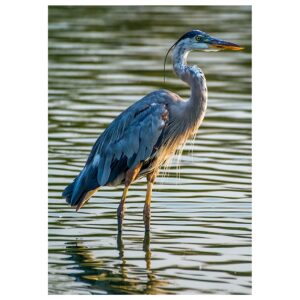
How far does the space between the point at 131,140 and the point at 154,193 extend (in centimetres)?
121

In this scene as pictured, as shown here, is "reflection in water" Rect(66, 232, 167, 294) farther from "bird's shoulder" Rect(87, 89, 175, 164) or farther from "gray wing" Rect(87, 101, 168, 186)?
"bird's shoulder" Rect(87, 89, 175, 164)

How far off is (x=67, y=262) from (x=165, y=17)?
14.3m

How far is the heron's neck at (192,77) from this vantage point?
9.35m

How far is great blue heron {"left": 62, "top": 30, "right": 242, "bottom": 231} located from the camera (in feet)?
30.6

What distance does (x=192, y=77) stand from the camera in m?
9.36

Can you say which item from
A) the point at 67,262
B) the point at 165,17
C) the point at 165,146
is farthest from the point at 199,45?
the point at 165,17

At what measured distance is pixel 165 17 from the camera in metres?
22.3

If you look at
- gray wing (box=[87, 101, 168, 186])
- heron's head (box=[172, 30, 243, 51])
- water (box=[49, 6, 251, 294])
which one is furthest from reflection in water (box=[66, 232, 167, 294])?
heron's head (box=[172, 30, 243, 51])

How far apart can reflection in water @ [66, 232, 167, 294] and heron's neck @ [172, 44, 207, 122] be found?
1397mm

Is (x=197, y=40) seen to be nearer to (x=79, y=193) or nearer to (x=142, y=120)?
(x=142, y=120)

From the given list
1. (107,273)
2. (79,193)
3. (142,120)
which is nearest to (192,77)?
(142,120)

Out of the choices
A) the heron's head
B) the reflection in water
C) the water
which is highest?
the heron's head

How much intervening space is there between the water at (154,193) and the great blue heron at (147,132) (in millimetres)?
361

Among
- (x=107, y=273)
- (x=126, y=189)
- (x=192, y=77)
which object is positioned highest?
(x=192, y=77)
